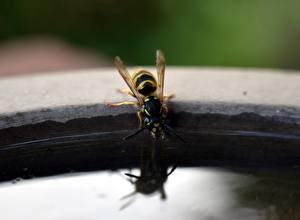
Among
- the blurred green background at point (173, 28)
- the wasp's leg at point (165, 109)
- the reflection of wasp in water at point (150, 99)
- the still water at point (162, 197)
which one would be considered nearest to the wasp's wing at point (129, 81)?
the reflection of wasp in water at point (150, 99)

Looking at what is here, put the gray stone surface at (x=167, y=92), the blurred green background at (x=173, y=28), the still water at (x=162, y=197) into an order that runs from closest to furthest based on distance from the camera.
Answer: the still water at (x=162, y=197)
the gray stone surface at (x=167, y=92)
the blurred green background at (x=173, y=28)

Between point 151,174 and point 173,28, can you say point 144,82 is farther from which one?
point 173,28

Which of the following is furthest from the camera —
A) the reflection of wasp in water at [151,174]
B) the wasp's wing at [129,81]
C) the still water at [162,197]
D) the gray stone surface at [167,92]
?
the wasp's wing at [129,81]

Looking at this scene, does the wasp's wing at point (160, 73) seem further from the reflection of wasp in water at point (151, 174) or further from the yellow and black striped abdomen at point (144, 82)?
the reflection of wasp in water at point (151, 174)

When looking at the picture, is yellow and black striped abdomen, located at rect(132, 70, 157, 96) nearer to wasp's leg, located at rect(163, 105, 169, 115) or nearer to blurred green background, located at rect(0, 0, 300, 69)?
wasp's leg, located at rect(163, 105, 169, 115)

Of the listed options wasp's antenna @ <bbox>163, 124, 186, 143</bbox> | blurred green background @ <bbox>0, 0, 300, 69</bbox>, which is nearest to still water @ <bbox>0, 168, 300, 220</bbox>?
wasp's antenna @ <bbox>163, 124, 186, 143</bbox>

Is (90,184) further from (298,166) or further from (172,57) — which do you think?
(172,57)

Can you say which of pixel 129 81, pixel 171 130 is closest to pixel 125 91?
pixel 129 81
